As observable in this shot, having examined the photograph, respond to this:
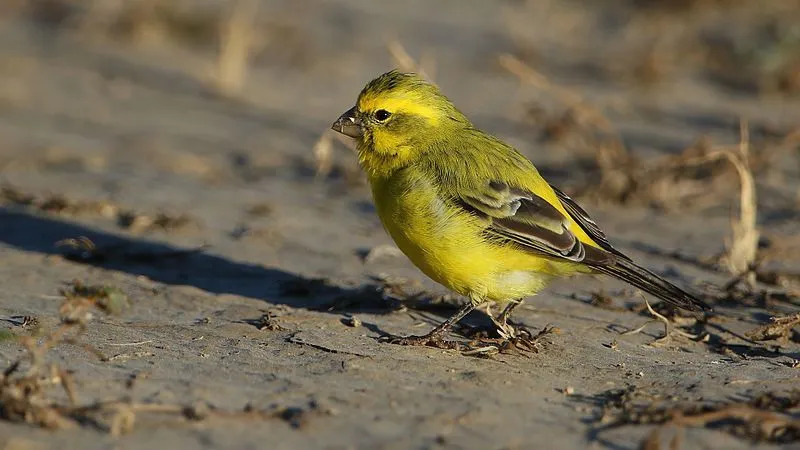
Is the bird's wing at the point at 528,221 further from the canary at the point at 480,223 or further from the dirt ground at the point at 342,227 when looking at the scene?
the dirt ground at the point at 342,227

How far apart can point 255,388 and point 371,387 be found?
0.53 metres

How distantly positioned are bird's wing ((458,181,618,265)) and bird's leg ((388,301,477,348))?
474mm

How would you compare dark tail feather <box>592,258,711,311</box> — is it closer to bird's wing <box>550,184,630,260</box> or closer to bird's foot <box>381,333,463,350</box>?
bird's wing <box>550,184,630,260</box>

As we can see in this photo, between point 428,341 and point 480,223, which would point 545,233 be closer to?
point 480,223

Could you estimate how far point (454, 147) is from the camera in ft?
21.6

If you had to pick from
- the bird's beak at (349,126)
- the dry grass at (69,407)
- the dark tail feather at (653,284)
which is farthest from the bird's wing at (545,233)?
the dry grass at (69,407)

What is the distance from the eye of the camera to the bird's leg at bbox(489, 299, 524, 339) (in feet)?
19.3

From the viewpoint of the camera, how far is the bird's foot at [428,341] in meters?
5.80

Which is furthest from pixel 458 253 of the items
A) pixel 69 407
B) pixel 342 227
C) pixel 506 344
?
pixel 342 227

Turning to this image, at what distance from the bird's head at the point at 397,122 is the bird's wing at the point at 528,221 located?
0.55m

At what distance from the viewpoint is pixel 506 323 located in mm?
6234

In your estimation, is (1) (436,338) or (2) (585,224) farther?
(2) (585,224)

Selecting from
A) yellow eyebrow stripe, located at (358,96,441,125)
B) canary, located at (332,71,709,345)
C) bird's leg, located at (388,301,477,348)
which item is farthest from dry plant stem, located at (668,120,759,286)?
bird's leg, located at (388,301,477,348)

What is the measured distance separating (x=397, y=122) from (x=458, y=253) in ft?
3.56
